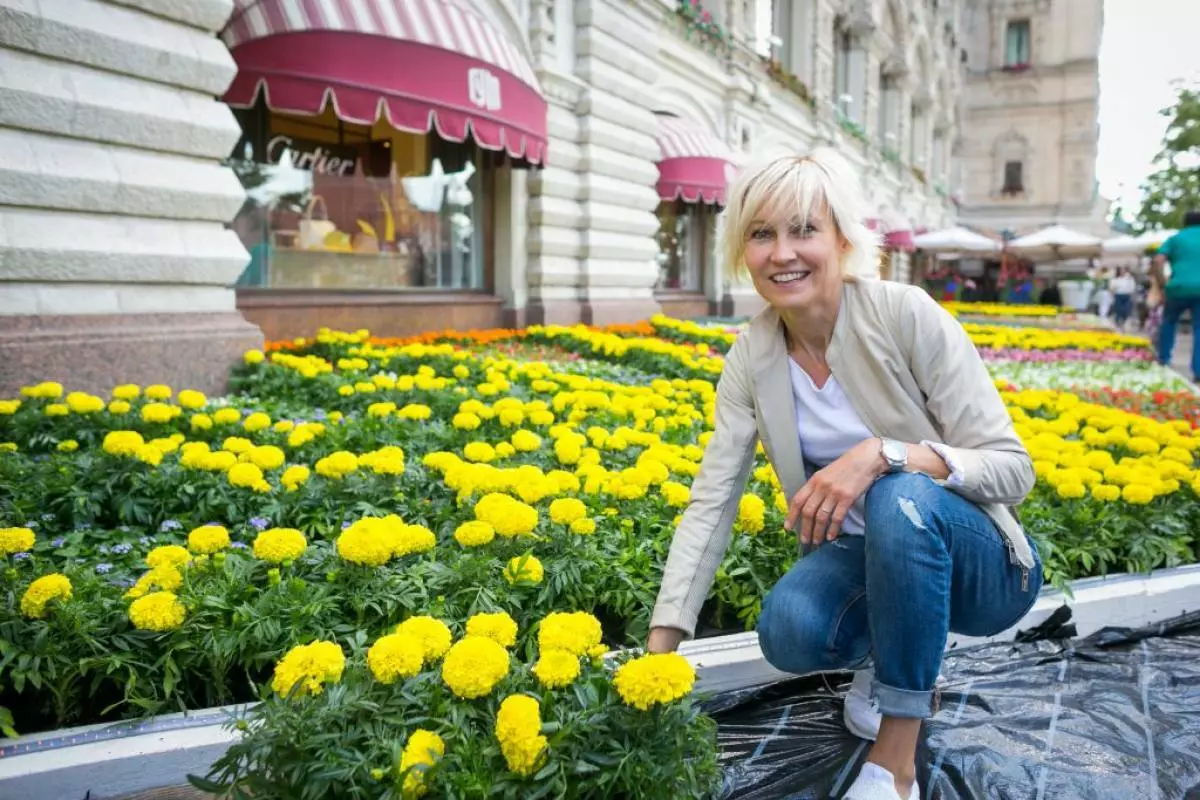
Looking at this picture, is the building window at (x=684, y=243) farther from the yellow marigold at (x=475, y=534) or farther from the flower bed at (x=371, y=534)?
the yellow marigold at (x=475, y=534)

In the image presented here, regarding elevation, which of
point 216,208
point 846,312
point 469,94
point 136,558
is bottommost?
point 136,558

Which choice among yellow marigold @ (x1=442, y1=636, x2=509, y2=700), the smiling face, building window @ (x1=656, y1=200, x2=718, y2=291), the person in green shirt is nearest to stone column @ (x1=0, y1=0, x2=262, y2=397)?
yellow marigold @ (x1=442, y1=636, x2=509, y2=700)

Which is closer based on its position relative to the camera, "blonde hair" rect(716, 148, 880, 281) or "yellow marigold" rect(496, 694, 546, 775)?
"yellow marigold" rect(496, 694, 546, 775)

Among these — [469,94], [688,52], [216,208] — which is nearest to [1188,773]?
[216,208]

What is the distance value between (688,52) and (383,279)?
8.14m

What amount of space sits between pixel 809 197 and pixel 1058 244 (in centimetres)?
2878

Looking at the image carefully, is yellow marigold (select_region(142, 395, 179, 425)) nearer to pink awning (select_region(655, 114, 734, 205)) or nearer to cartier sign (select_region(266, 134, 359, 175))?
cartier sign (select_region(266, 134, 359, 175))

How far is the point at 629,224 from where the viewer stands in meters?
12.7

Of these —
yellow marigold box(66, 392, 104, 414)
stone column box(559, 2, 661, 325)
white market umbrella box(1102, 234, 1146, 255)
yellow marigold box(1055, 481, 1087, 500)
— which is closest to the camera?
yellow marigold box(1055, 481, 1087, 500)

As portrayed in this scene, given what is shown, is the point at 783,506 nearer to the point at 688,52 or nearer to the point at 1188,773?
the point at 1188,773

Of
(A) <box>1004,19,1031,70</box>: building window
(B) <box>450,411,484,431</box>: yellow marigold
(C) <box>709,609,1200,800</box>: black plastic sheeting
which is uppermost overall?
(A) <box>1004,19,1031,70</box>: building window

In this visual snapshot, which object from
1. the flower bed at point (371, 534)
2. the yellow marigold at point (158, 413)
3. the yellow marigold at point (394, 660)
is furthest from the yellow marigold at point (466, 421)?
the yellow marigold at point (394, 660)

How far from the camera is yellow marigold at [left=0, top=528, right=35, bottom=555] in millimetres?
2342

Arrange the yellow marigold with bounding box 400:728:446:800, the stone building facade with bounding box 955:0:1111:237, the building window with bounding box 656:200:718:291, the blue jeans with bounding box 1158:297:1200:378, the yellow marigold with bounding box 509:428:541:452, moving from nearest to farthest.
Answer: the yellow marigold with bounding box 400:728:446:800, the yellow marigold with bounding box 509:428:541:452, the blue jeans with bounding box 1158:297:1200:378, the building window with bounding box 656:200:718:291, the stone building facade with bounding box 955:0:1111:237
